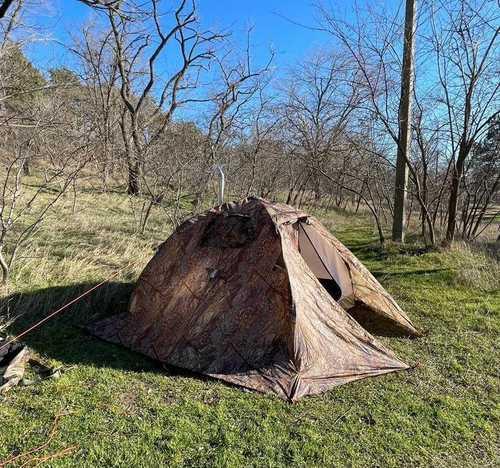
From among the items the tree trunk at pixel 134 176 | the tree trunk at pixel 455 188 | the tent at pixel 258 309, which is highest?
the tree trunk at pixel 455 188

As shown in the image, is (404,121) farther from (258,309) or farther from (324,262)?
(258,309)

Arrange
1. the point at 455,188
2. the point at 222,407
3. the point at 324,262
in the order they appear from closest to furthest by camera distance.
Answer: the point at 222,407 → the point at 324,262 → the point at 455,188

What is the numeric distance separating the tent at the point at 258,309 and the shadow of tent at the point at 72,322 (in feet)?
0.62

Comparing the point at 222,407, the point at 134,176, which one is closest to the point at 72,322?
the point at 222,407

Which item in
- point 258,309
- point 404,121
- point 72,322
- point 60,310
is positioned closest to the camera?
point 258,309

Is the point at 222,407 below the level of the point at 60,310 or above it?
below

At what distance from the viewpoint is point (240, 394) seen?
138 inches

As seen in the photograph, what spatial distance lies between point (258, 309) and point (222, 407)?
972 mm

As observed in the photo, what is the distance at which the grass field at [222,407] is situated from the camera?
2785mm

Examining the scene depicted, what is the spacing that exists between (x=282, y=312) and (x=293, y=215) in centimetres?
119

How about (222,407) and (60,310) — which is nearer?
(222,407)

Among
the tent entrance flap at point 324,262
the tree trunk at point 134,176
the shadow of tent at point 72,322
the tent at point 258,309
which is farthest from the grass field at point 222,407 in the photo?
the tree trunk at point 134,176

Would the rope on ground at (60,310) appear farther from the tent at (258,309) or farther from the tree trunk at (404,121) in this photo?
the tree trunk at (404,121)

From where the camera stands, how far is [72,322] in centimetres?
490
